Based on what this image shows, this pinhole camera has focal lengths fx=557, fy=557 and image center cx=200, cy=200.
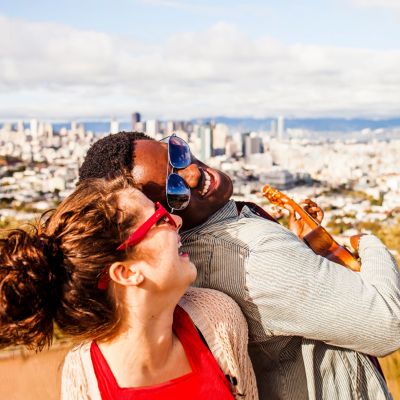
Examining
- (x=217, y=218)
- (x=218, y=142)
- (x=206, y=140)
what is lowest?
(x=218, y=142)

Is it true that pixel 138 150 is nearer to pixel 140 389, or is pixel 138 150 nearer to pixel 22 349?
pixel 140 389

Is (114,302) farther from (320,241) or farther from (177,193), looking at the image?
(320,241)

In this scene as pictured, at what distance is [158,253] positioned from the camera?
3.03ft

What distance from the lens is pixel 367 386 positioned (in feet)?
3.62

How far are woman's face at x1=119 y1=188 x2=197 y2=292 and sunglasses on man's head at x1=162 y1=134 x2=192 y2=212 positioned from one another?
105 mm

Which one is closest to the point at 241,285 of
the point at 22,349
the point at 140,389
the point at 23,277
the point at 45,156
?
the point at 140,389

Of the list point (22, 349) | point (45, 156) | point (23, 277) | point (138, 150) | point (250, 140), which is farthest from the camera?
point (250, 140)

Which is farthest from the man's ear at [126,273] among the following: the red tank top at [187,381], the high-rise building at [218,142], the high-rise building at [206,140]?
the high-rise building at [218,142]

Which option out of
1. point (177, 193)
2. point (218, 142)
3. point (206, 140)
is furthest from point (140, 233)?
point (218, 142)

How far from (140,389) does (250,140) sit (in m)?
52.2

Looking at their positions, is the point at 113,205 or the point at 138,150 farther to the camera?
the point at 138,150

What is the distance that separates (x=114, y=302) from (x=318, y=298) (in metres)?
0.35

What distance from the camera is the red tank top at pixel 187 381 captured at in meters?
0.88

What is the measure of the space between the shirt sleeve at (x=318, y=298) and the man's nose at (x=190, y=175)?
0.63 ft
